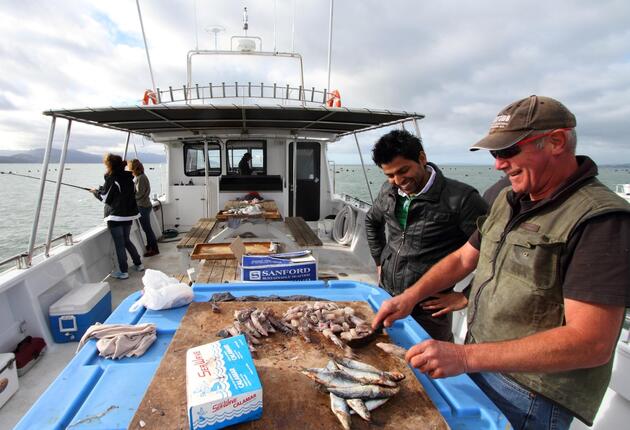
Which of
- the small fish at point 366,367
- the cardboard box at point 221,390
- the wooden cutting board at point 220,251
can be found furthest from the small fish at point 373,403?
the wooden cutting board at point 220,251

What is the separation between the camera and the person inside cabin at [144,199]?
7.33 m

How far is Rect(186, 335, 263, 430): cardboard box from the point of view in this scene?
1103 millimetres

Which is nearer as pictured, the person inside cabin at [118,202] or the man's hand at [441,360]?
the man's hand at [441,360]

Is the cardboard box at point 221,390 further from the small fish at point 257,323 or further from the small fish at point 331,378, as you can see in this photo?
the small fish at point 257,323

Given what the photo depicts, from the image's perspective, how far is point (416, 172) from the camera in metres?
2.60

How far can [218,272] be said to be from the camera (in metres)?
4.04

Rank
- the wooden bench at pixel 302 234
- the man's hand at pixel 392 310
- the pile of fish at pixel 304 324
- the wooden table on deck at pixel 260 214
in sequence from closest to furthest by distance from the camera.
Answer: the pile of fish at pixel 304 324 < the man's hand at pixel 392 310 < the wooden bench at pixel 302 234 < the wooden table on deck at pixel 260 214

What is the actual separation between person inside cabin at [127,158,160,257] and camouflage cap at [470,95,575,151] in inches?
288

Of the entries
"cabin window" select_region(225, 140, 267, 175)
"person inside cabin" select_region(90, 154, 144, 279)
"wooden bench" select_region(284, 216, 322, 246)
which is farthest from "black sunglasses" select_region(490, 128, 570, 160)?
"cabin window" select_region(225, 140, 267, 175)

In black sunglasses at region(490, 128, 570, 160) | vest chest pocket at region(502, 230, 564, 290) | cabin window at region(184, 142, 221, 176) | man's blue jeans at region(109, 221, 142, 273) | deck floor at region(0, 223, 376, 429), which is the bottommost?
deck floor at region(0, 223, 376, 429)

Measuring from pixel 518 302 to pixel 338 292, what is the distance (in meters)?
1.26

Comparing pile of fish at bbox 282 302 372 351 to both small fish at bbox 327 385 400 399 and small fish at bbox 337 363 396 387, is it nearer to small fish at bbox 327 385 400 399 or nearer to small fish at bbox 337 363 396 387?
small fish at bbox 337 363 396 387

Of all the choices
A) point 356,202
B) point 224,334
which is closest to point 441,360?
point 224,334

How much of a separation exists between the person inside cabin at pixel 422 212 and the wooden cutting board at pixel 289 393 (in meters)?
1.02
